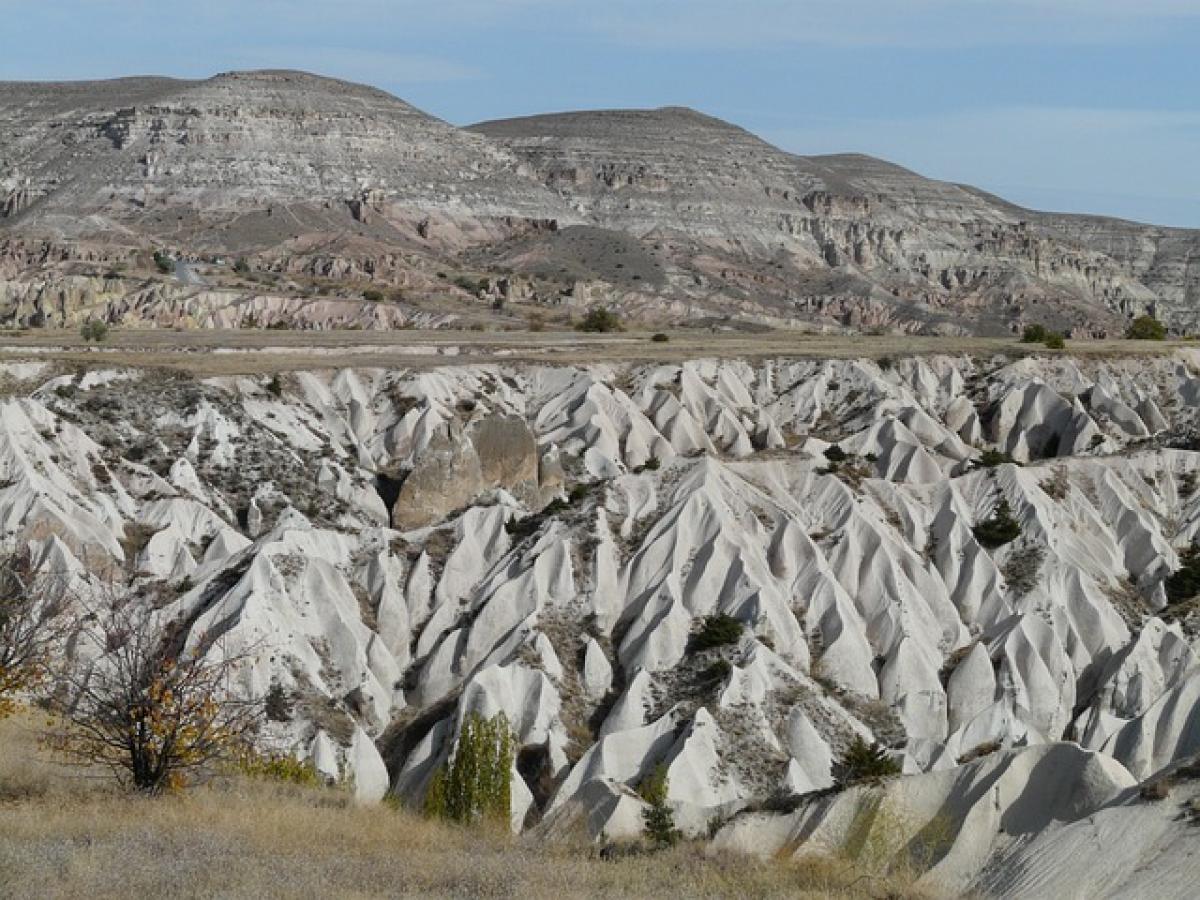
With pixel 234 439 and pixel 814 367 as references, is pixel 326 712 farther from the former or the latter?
pixel 814 367

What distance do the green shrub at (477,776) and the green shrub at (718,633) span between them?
1092 centimetres

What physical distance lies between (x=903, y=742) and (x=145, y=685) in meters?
27.0

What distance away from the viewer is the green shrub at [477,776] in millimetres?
33531

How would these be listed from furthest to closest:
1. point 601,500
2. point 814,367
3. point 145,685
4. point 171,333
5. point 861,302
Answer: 1. point 861,302
2. point 171,333
3. point 814,367
4. point 601,500
5. point 145,685

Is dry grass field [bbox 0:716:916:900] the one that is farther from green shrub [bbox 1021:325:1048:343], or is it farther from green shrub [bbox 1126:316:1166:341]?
green shrub [bbox 1126:316:1166:341]

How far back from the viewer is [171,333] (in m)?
94.6

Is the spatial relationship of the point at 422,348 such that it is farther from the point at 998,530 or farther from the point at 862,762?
the point at 862,762

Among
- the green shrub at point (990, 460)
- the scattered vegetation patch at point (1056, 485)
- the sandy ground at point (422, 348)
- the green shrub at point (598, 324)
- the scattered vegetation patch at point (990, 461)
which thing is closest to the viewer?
the scattered vegetation patch at point (1056, 485)

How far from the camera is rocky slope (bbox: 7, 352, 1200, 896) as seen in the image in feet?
130

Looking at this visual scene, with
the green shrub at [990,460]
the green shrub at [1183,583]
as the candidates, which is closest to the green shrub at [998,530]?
the green shrub at [990,460]

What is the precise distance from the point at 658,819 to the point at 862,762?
1509 centimetres

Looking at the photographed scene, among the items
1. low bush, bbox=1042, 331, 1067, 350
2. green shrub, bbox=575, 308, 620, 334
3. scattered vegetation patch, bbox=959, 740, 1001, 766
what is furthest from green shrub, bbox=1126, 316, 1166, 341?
scattered vegetation patch, bbox=959, 740, 1001, 766

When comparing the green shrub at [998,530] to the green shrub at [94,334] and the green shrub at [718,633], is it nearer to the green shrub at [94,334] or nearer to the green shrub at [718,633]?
the green shrub at [718,633]

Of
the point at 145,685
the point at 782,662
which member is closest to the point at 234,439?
the point at 782,662
